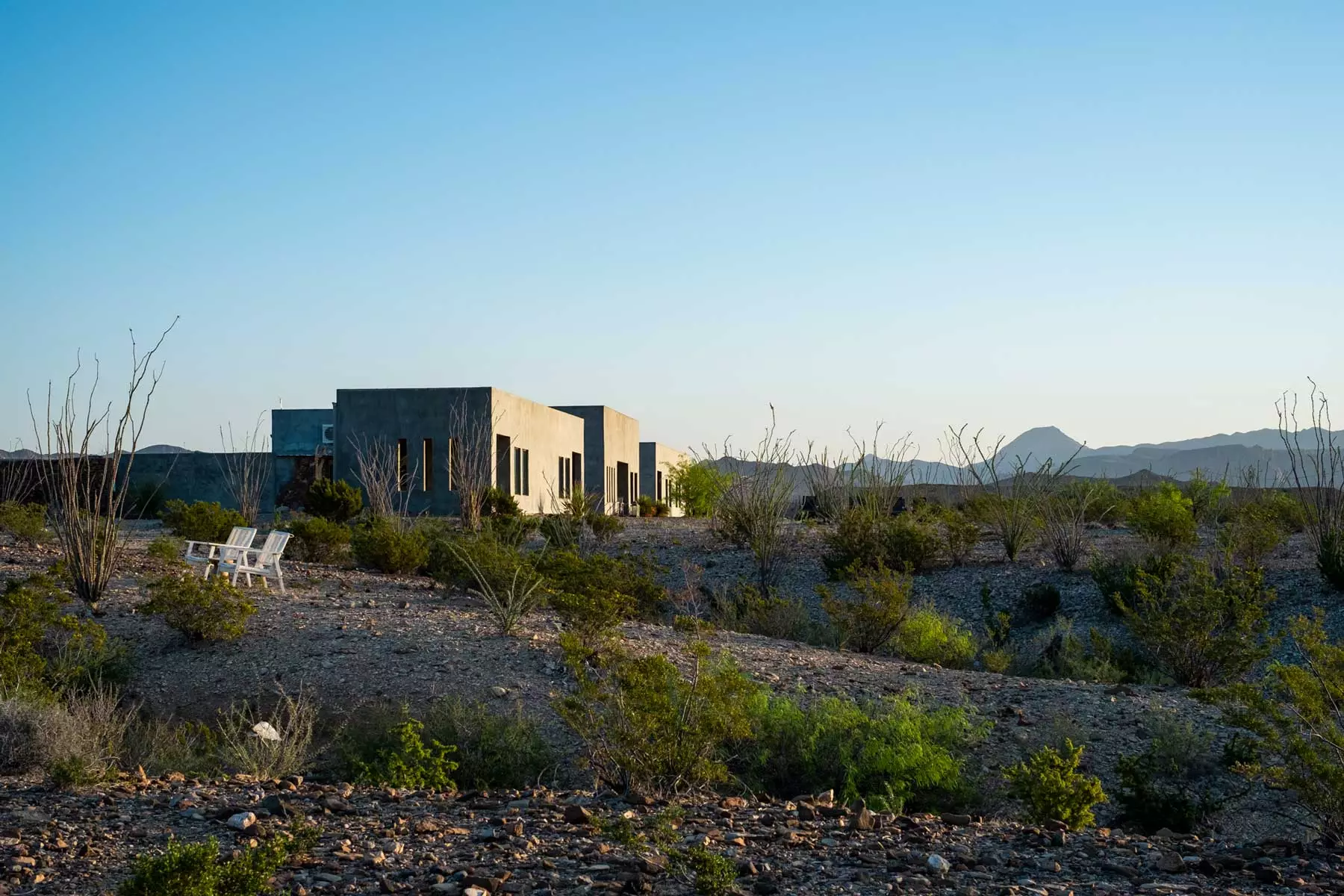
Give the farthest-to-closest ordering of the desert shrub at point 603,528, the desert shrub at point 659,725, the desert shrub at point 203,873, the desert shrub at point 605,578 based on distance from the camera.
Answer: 1. the desert shrub at point 603,528
2. the desert shrub at point 605,578
3. the desert shrub at point 659,725
4. the desert shrub at point 203,873

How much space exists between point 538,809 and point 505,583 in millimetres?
6114

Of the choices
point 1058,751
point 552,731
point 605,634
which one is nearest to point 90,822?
point 552,731

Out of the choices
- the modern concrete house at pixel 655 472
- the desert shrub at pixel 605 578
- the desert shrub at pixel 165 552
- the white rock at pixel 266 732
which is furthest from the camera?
the modern concrete house at pixel 655 472

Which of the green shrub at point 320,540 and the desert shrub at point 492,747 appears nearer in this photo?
the desert shrub at point 492,747

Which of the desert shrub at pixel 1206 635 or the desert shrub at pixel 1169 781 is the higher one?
the desert shrub at pixel 1206 635

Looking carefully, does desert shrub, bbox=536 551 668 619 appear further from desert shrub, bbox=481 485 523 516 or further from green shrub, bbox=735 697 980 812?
desert shrub, bbox=481 485 523 516

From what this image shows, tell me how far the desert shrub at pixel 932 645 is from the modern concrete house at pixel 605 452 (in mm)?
25352

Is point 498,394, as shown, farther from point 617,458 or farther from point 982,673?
point 982,673

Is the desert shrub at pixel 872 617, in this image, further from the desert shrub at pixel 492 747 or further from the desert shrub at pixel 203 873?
the desert shrub at pixel 203 873

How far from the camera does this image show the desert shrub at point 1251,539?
15500 mm

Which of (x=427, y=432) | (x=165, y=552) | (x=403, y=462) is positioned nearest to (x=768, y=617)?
(x=165, y=552)

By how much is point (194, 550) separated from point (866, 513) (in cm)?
935

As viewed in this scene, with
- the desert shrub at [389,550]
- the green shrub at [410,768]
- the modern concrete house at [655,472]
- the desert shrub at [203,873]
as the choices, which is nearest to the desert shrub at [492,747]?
the green shrub at [410,768]

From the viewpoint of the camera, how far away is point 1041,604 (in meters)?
15.1
